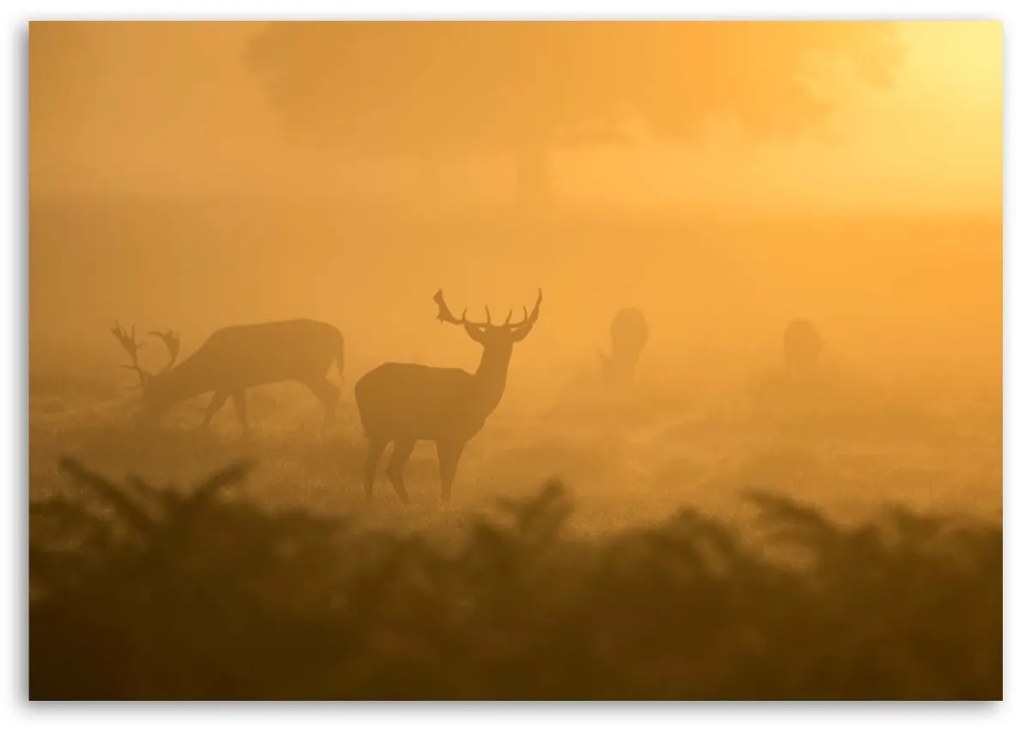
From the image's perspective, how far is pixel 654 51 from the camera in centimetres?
288

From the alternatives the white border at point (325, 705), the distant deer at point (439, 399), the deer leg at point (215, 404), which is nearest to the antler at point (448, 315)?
the distant deer at point (439, 399)

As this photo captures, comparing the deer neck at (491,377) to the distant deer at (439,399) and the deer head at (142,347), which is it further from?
the deer head at (142,347)

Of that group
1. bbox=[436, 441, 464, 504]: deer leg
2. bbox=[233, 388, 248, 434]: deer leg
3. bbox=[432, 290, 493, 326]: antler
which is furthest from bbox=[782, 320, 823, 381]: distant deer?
bbox=[233, 388, 248, 434]: deer leg

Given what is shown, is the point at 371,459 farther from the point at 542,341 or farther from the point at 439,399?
the point at 542,341

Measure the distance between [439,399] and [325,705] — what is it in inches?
34.1

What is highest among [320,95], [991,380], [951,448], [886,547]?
[320,95]

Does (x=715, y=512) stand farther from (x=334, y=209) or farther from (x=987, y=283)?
(x=334, y=209)

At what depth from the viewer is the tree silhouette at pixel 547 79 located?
2869 mm

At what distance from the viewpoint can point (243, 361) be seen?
287 cm

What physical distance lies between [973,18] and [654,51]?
2.84 feet

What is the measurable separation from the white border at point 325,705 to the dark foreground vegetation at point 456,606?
6cm

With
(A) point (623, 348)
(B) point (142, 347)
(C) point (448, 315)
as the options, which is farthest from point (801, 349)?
(B) point (142, 347)

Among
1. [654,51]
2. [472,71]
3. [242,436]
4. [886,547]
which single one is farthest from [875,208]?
[242,436]

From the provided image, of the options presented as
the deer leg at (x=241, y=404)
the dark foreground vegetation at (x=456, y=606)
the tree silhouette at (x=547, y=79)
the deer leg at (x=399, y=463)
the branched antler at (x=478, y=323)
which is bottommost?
the dark foreground vegetation at (x=456, y=606)
